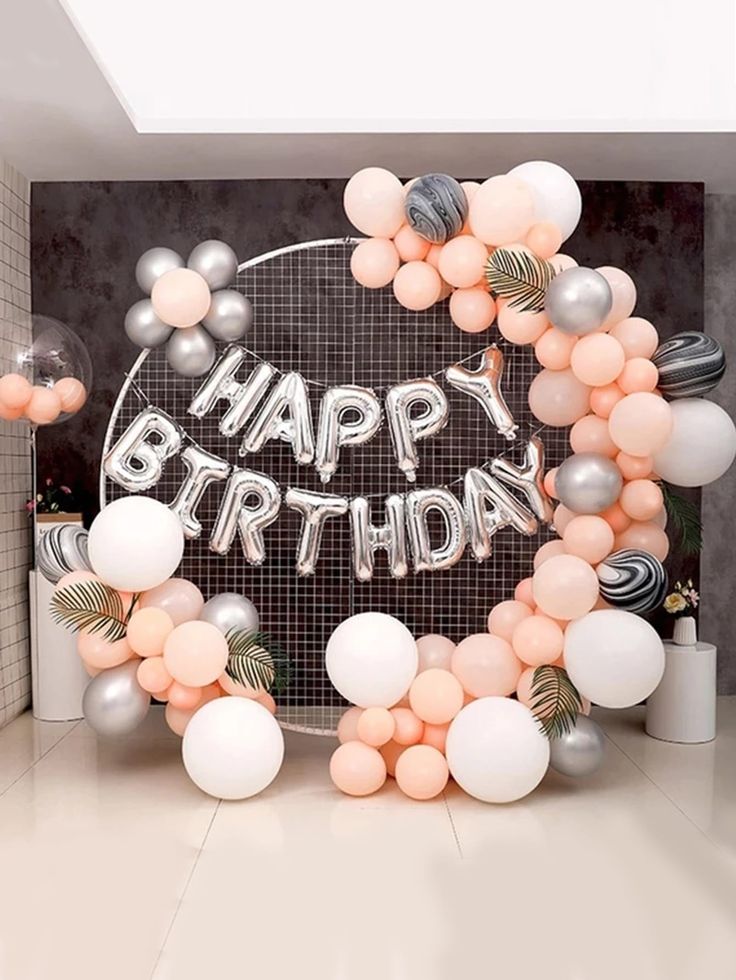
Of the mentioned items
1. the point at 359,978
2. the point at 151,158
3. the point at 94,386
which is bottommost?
the point at 359,978

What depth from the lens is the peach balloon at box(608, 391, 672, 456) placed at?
10.5 ft

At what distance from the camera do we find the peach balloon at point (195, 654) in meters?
3.36

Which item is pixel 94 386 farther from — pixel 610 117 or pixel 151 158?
pixel 610 117

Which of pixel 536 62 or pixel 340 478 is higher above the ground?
pixel 536 62

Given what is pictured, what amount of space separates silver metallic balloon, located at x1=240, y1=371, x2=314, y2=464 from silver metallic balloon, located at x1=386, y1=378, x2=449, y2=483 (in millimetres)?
289

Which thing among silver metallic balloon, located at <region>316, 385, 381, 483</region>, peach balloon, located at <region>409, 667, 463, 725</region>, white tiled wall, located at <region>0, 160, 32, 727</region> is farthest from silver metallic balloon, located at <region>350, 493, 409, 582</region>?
white tiled wall, located at <region>0, 160, 32, 727</region>

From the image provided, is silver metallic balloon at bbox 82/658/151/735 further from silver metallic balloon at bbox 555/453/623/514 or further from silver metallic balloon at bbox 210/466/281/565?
silver metallic balloon at bbox 555/453/623/514

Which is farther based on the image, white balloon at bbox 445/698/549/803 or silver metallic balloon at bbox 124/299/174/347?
silver metallic balloon at bbox 124/299/174/347

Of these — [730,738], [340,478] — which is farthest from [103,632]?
[730,738]

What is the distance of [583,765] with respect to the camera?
11.1ft

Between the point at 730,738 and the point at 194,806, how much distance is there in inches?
79.5

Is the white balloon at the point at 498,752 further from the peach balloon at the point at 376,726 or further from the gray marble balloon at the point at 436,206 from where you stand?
the gray marble balloon at the point at 436,206

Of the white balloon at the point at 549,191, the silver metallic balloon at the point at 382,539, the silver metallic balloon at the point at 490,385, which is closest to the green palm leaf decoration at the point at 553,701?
the silver metallic balloon at the point at 382,539

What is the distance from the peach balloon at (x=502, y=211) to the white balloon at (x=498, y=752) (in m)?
1.41
